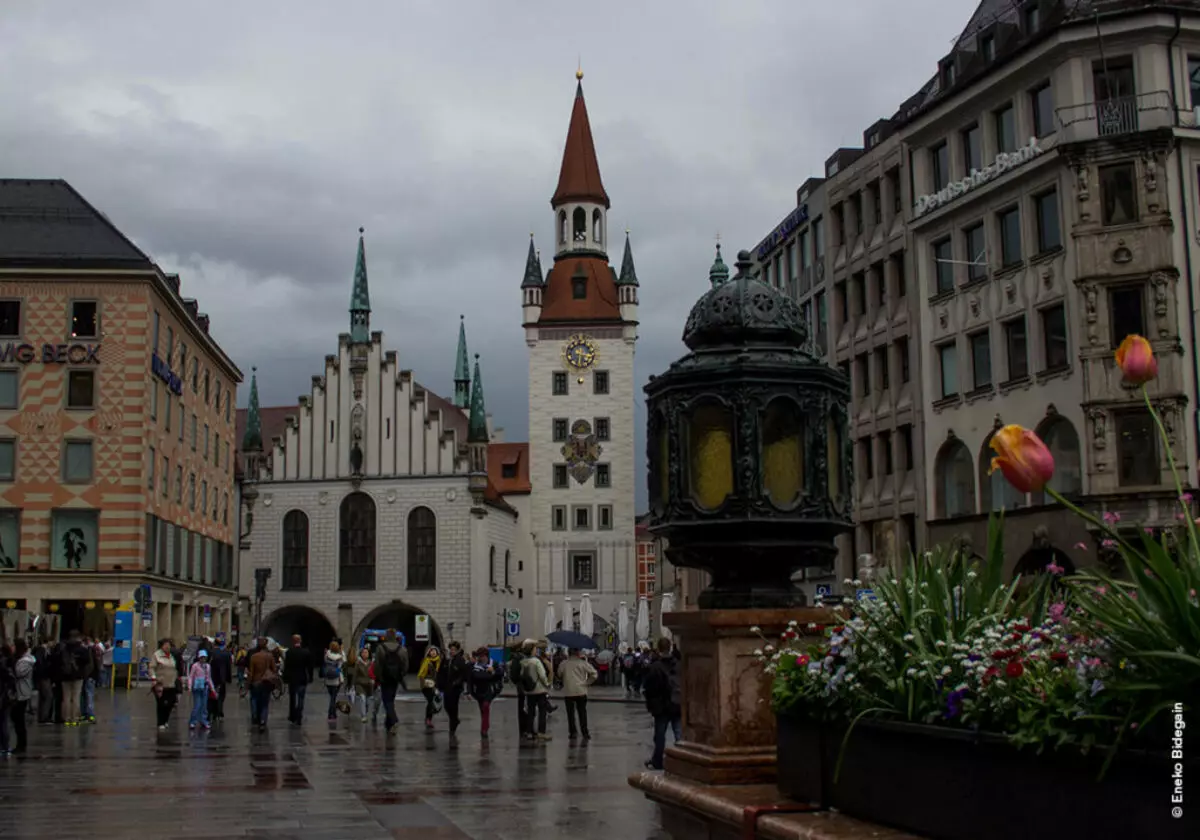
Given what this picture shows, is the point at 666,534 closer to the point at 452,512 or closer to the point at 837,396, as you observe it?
the point at 837,396

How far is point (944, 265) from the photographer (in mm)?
36688

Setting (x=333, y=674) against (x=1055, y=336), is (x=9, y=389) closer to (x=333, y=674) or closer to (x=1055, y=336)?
(x=333, y=674)

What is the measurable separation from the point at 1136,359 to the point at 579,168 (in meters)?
84.1

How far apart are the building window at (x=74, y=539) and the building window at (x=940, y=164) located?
26.9 meters

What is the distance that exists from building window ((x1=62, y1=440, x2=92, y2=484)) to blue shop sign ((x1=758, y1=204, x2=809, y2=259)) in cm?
2351

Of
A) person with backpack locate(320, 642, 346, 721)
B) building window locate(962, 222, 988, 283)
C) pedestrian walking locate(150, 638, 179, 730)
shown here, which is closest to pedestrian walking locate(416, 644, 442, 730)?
person with backpack locate(320, 642, 346, 721)

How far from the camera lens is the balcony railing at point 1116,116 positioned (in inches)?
1200

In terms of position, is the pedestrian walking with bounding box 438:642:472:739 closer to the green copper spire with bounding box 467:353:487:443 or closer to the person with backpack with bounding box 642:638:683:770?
the person with backpack with bounding box 642:638:683:770

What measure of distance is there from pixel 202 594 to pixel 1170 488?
37164 mm

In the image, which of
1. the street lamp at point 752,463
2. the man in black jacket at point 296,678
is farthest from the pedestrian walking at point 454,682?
the street lamp at point 752,463

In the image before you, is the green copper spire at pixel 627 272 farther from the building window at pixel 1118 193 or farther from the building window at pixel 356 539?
the building window at pixel 1118 193

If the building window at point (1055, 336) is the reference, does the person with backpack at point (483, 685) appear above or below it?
below

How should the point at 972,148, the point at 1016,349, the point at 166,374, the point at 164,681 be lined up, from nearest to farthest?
the point at 164,681, the point at 1016,349, the point at 972,148, the point at 166,374

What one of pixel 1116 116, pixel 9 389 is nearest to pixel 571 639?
pixel 9 389
